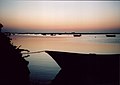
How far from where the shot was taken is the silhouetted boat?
4.68 m

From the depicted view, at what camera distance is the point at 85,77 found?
4.97 metres

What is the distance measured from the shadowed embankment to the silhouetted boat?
1.45 m

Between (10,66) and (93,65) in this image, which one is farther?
(93,65)

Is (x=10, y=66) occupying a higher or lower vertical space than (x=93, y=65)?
lower

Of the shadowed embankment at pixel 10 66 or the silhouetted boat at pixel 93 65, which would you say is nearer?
the shadowed embankment at pixel 10 66

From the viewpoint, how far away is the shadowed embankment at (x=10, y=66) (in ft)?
10.4

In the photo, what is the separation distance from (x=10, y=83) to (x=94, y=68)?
2193 millimetres

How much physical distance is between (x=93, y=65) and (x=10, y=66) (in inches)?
82.9

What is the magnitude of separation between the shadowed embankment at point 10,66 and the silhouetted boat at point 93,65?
1447mm

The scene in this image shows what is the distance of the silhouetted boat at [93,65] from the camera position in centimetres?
468

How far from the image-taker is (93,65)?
189 inches

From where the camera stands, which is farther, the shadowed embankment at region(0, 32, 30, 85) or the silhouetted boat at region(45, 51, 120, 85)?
the silhouetted boat at region(45, 51, 120, 85)

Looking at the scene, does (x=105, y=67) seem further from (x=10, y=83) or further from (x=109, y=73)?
(x=10, y=83)

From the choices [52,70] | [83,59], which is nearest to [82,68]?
[83,59]
